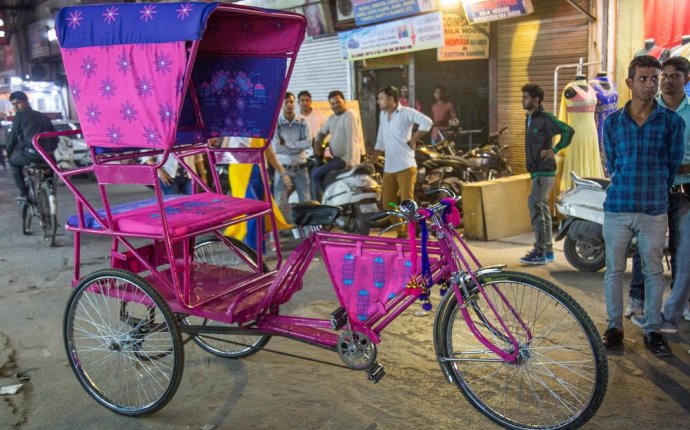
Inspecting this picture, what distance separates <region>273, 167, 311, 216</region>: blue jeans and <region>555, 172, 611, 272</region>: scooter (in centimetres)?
319

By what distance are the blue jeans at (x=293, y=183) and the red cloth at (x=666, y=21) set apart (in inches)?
176

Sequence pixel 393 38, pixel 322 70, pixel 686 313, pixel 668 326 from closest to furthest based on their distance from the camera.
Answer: pixel 668 326
pixel 686 313
pixel 393 38
pixel 322 70

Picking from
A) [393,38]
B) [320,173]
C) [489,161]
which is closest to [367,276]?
[320,173]

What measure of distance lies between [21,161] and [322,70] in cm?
655

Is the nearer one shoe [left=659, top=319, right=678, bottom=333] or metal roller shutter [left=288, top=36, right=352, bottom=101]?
shoe [left=659, top=319, right=678, bottom=333]

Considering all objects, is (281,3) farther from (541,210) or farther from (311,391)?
(311,391)

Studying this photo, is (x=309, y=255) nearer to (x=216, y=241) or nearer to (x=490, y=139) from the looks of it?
(x=216, y=241)

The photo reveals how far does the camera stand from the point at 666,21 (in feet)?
24.4

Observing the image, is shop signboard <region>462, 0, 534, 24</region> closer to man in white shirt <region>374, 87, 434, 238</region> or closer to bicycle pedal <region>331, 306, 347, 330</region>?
man in white shirt <region>374, 87, 434, 238</region>

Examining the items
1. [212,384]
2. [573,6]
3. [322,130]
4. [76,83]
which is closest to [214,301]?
[212,384]

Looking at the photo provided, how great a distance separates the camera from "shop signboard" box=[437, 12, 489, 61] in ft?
32.7

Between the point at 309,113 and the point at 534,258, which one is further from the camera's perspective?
the point at 309,113

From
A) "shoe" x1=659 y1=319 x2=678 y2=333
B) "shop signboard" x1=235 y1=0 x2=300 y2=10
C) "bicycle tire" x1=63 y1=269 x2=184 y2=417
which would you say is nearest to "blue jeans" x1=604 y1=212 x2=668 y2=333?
"shoe" x1=659 y1=319 x2=678 y2=333

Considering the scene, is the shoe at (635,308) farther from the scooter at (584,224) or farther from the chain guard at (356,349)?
the chain guard at (356,349)
